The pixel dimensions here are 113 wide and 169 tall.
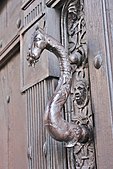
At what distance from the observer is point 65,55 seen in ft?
2.03

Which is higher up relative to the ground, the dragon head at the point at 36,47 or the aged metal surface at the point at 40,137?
the dragon head at the point at 36,47

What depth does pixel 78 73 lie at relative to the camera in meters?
0.66

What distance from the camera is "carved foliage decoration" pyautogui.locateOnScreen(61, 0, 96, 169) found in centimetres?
61

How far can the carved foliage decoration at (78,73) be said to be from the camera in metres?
0.61

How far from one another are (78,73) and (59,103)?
0.09 m

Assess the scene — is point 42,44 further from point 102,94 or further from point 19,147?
point 19,147

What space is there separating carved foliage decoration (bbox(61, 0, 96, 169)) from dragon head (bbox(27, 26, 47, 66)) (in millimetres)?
66

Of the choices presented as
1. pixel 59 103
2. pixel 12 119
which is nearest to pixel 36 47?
pixel 59 103

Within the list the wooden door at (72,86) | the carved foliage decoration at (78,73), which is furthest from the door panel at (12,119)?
the carved foliage decoration at (78,73)

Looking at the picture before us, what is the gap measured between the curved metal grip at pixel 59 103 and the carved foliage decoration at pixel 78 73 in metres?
0.02

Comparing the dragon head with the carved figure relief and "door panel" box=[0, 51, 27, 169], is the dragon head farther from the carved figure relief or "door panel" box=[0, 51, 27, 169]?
"door panel" box=[0, 51, 27, 169]

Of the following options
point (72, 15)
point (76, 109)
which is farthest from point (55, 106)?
point (72, 15)

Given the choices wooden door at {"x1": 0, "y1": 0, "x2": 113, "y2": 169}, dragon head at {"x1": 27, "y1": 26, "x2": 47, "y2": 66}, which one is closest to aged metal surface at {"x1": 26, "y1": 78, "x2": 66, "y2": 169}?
wooden door at {"x1": 0, "y1": 0, "x2": 113, "y2": 169}

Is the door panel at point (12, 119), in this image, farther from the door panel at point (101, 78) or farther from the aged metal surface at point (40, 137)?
the door panel at point (101, 78)
